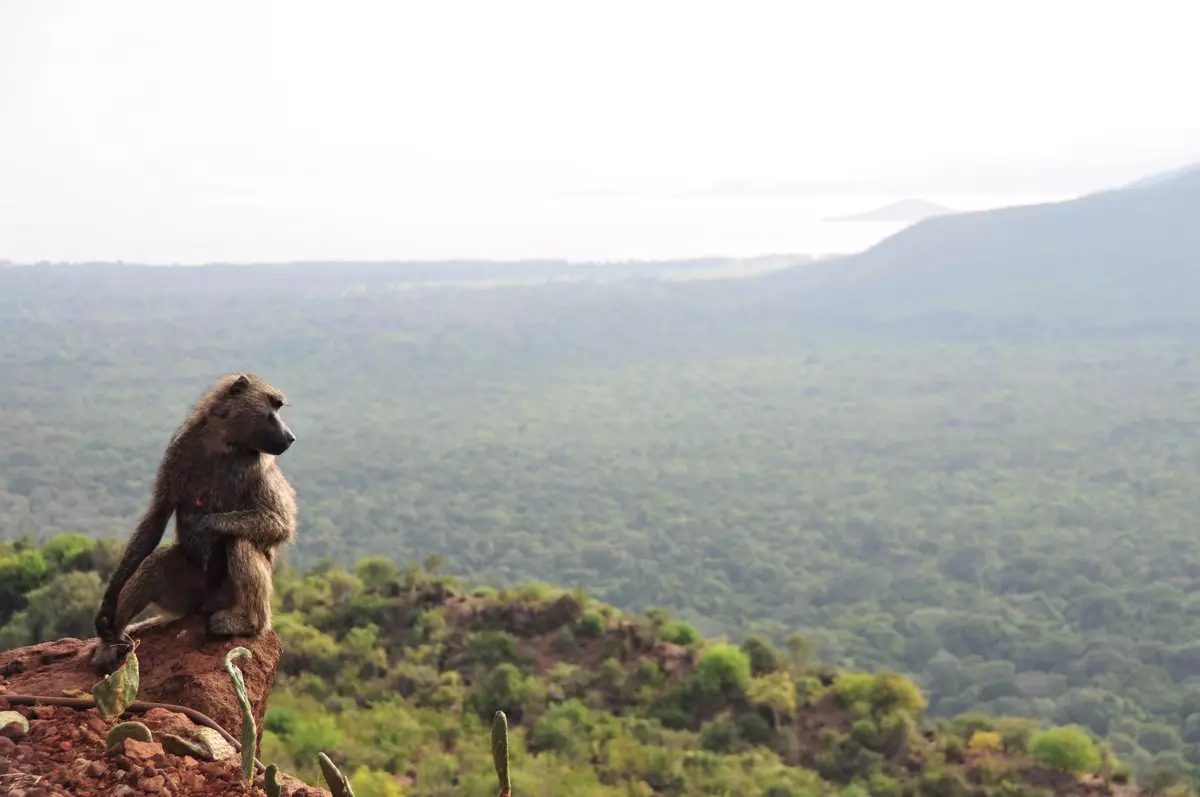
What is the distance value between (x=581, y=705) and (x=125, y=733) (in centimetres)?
2138

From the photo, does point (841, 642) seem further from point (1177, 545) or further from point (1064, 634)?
point (1177, 545)

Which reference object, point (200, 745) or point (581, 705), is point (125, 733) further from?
point (581, 705)

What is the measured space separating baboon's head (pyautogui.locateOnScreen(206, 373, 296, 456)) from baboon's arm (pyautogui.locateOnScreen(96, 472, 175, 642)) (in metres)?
0.42

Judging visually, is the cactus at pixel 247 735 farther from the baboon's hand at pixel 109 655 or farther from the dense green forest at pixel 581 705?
the dense green forest at pixel 581 705

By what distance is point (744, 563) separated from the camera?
75625 mm

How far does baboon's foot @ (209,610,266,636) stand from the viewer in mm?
4574

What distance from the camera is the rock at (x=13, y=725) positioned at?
11.8 feet

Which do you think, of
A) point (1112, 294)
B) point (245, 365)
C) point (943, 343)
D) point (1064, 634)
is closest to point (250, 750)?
point (1064, 634)

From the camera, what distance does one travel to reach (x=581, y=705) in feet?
78.2

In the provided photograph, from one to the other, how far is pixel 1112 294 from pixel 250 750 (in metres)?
205

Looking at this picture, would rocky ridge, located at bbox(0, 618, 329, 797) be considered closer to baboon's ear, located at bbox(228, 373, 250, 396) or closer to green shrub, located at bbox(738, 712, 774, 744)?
baboon's ear, located at bbox(228, 373, 250, 396)

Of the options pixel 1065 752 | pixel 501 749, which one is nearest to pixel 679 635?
pixel 1065 752

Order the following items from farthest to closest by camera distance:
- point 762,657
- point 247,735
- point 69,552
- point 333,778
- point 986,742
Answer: point 762,657 → point 69,552 → point 986,742 → point 247,735 → point 333,778

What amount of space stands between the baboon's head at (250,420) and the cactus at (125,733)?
1495mm
